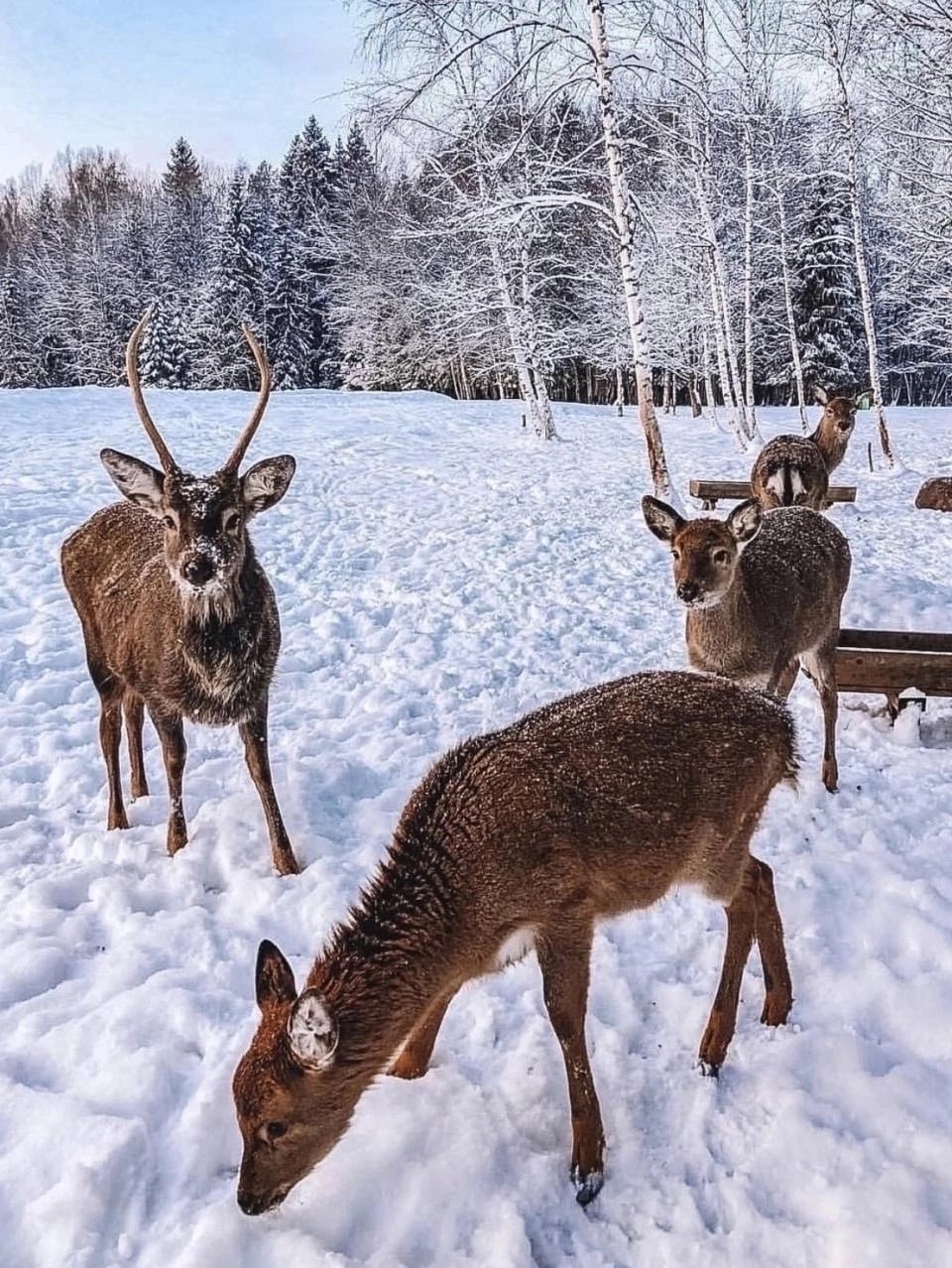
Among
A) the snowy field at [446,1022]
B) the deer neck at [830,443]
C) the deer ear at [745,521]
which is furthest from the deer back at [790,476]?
the deer ear at [745,521]

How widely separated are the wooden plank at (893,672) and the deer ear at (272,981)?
4811 mm

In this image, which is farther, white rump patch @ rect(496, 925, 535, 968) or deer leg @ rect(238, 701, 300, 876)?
deer leg @ rect(238, 701, 300, 876)

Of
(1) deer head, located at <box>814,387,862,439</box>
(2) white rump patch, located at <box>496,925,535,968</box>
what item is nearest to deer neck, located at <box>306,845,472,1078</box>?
(2) white rump patch, located at <box>496,925,535,968</box>

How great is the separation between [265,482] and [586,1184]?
3.65m

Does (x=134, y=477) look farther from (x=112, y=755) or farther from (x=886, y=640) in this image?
(x=886, y=640)

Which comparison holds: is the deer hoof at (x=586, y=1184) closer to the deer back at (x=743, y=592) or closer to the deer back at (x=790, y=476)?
the deer back at (x=743, y=592)

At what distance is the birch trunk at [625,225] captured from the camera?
1268 centimetres

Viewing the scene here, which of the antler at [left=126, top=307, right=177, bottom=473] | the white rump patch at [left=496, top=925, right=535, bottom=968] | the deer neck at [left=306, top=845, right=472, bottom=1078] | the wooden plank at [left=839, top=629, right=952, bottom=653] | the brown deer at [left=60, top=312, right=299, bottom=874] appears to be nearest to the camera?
the deer neck at [left=306, top=845, right=472, bottom=1078]

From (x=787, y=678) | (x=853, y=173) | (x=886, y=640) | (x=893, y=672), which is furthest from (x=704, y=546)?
(x=853, y=173)

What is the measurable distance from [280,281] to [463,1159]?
5126cm

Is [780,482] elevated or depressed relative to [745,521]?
depressed

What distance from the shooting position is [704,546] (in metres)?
5.64

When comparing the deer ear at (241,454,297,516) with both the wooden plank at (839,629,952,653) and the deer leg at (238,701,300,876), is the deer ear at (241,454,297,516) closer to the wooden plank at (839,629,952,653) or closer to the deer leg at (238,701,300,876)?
the deer leg at (238,701,300,876)

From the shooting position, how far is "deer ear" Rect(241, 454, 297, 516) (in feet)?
16.0
